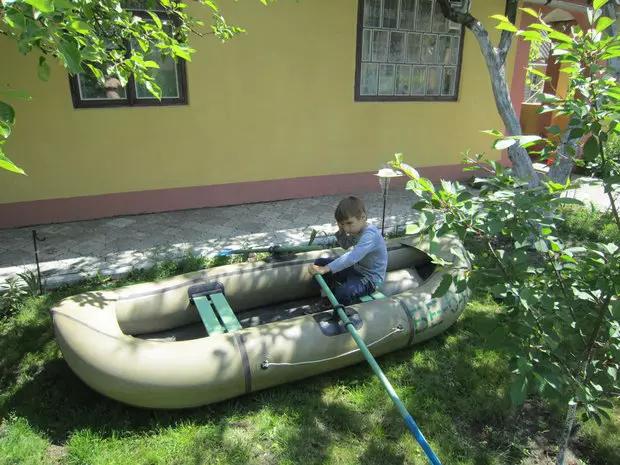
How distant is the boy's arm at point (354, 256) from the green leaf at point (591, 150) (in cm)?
192

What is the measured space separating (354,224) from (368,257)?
13.2 inches

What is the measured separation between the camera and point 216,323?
11.2 ft

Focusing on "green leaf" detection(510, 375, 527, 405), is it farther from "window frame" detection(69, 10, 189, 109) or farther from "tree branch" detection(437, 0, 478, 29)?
"window frame" detection(69, 10, 189, 109)

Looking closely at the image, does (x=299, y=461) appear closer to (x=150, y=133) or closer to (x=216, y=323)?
(x=216, y=323)

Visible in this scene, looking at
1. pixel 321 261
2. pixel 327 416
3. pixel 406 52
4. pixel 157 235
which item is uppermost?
pixel 406 52

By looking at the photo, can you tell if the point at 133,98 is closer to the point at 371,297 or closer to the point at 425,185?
the point at 371,297

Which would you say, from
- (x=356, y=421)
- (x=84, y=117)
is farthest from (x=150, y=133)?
(x=356, y=421)

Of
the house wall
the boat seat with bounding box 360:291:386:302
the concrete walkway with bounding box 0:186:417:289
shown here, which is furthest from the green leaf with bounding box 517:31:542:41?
the house wall

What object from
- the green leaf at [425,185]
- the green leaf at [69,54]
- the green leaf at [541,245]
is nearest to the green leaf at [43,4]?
the green leaf at [69,54]

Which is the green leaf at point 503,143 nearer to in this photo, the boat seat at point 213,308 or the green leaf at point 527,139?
the green leaf at point 527,139

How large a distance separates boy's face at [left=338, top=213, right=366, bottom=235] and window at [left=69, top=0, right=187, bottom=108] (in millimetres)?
3493

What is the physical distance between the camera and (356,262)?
3824 mm

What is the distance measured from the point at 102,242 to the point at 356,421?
390 cm

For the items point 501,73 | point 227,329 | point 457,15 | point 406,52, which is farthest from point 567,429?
point 406,52
